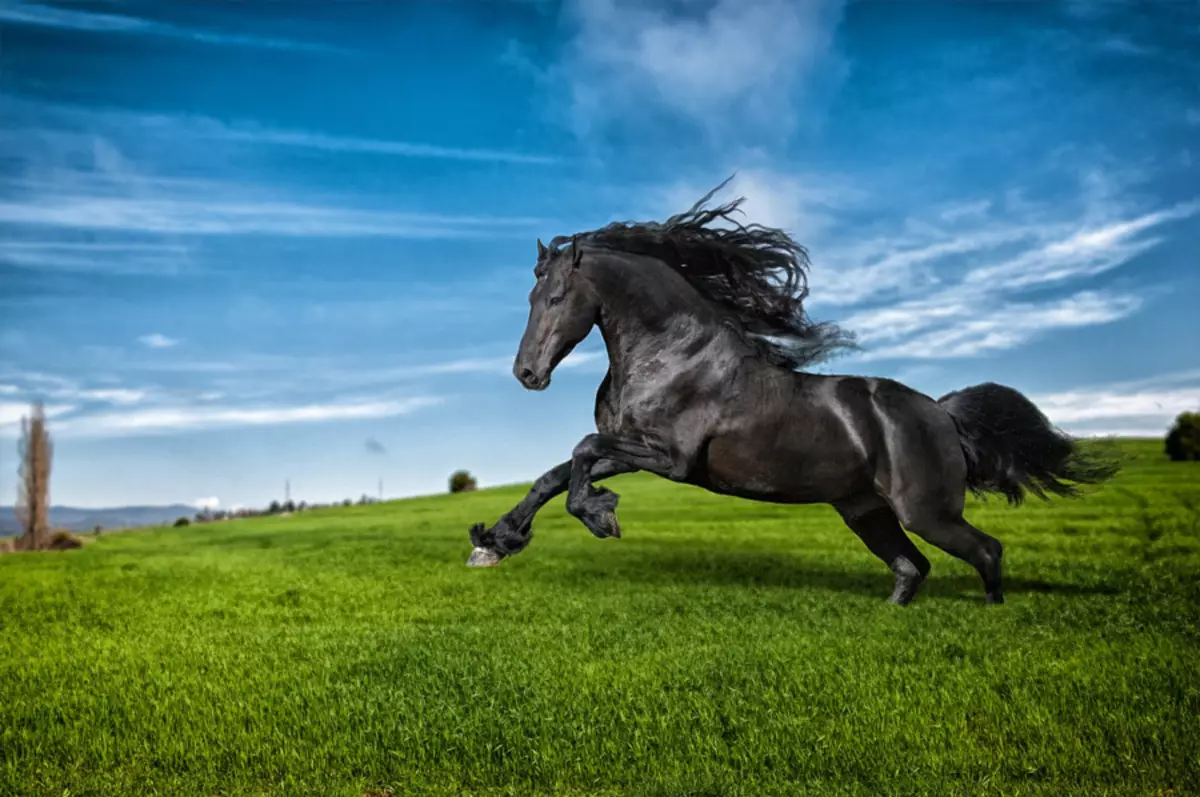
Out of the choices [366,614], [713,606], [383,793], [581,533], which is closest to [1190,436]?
[581,533]

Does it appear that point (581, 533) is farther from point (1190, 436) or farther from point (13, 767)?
point (1190, 436)

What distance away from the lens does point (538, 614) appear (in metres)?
10.4

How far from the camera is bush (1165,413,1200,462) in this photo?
38.4 metres

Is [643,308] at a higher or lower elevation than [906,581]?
higher

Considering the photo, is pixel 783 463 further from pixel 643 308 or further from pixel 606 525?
pixel 606 525

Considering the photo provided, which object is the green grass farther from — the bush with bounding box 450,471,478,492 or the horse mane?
the bush with bounding box 450,471,478,492

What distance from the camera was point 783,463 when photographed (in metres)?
6.05

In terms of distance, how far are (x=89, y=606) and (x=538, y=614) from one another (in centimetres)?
607

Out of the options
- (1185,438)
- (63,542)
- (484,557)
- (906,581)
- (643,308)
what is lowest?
(906,581)

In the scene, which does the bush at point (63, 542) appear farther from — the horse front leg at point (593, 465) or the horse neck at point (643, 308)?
the horse front leg at point (593, 465)

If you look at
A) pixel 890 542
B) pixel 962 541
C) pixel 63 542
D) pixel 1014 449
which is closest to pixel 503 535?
pixel 962 541

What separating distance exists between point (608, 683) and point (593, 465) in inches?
99.2

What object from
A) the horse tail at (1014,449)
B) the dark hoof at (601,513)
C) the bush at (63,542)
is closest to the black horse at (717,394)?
the dark hoof at (601,513)

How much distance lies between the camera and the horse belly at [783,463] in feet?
19.1
